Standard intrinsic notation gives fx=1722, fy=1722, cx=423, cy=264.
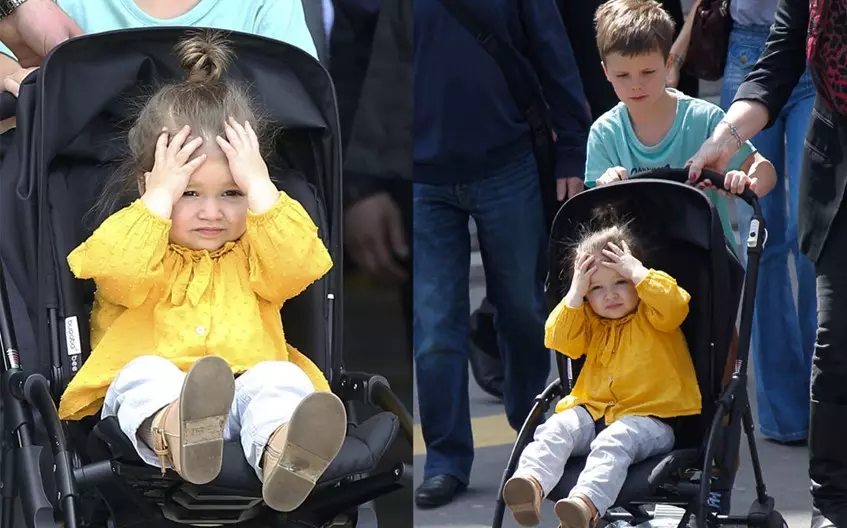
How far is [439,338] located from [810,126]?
157cm

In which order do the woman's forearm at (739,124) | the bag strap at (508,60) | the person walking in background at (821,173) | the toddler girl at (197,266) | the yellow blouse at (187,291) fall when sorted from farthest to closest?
the bag strap at (508,60) < the woman's forearm at (739,124) < the person walking in background at (821,173) < the yellow blouse at (187,291) < the toddler girl at (197,266)

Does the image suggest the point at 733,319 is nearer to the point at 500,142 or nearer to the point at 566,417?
the point at 566,417

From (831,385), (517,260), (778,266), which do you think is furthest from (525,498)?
(778,266)

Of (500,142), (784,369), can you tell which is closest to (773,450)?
(784,369)

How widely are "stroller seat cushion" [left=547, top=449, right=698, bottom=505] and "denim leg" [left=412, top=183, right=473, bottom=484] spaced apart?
130cm

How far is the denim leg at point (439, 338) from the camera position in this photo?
573cm

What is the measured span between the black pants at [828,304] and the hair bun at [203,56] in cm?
162

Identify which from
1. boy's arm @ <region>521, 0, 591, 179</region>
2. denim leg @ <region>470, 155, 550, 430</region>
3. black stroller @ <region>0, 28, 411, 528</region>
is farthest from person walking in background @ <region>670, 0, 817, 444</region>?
black stroller @ <region>0, 28, 411, 528</region>

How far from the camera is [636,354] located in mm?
4602

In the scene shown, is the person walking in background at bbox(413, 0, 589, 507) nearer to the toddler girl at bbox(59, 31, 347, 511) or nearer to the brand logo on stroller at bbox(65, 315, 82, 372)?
the toddler girl at bbox(59, 31, 347, 511)

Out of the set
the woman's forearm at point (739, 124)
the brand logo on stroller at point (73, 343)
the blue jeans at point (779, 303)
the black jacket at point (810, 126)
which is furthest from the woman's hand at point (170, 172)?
the blue jeans at point (779, 303)

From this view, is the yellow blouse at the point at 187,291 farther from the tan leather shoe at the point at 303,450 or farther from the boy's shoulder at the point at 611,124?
the boy's shoulder at the point at 611,124

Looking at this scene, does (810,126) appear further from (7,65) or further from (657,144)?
(7,65)

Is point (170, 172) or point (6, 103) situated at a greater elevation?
point (6, 103)
